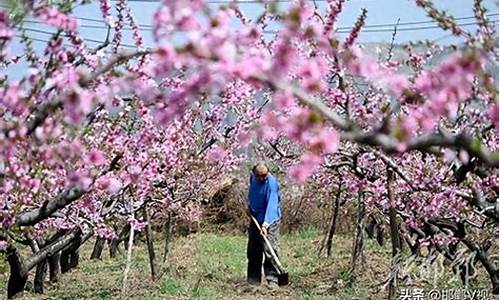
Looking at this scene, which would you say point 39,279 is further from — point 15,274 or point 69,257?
point 69,257

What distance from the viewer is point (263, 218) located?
925cm

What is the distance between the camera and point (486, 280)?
7883 mm

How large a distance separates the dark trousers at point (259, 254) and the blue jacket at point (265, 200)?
128 millimetres

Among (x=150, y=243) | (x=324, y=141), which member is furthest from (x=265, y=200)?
(x=324, y=141)

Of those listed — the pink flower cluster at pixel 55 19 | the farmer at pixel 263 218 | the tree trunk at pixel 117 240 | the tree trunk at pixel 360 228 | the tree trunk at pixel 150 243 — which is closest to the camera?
the pink flower cluster at pixel 55 19

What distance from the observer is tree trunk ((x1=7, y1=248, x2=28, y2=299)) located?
25.7 ft

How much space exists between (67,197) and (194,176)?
24.5 feet

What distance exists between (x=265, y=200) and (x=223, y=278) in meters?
1.25

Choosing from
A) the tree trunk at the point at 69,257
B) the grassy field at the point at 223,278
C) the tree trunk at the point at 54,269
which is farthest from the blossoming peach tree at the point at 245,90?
the tree trunk at the point at 69,257

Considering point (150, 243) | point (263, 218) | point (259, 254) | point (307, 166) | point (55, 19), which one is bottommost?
point (259, 254)

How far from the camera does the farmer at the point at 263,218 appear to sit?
8.97 m

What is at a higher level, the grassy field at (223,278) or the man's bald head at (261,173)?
the man's bald head at (261,173)

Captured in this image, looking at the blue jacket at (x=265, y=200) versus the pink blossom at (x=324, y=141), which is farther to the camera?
the blue jacket at (x=265, y=200)

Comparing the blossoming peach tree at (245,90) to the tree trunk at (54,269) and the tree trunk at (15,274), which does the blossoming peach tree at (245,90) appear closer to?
the tree trunk at (15,274)
